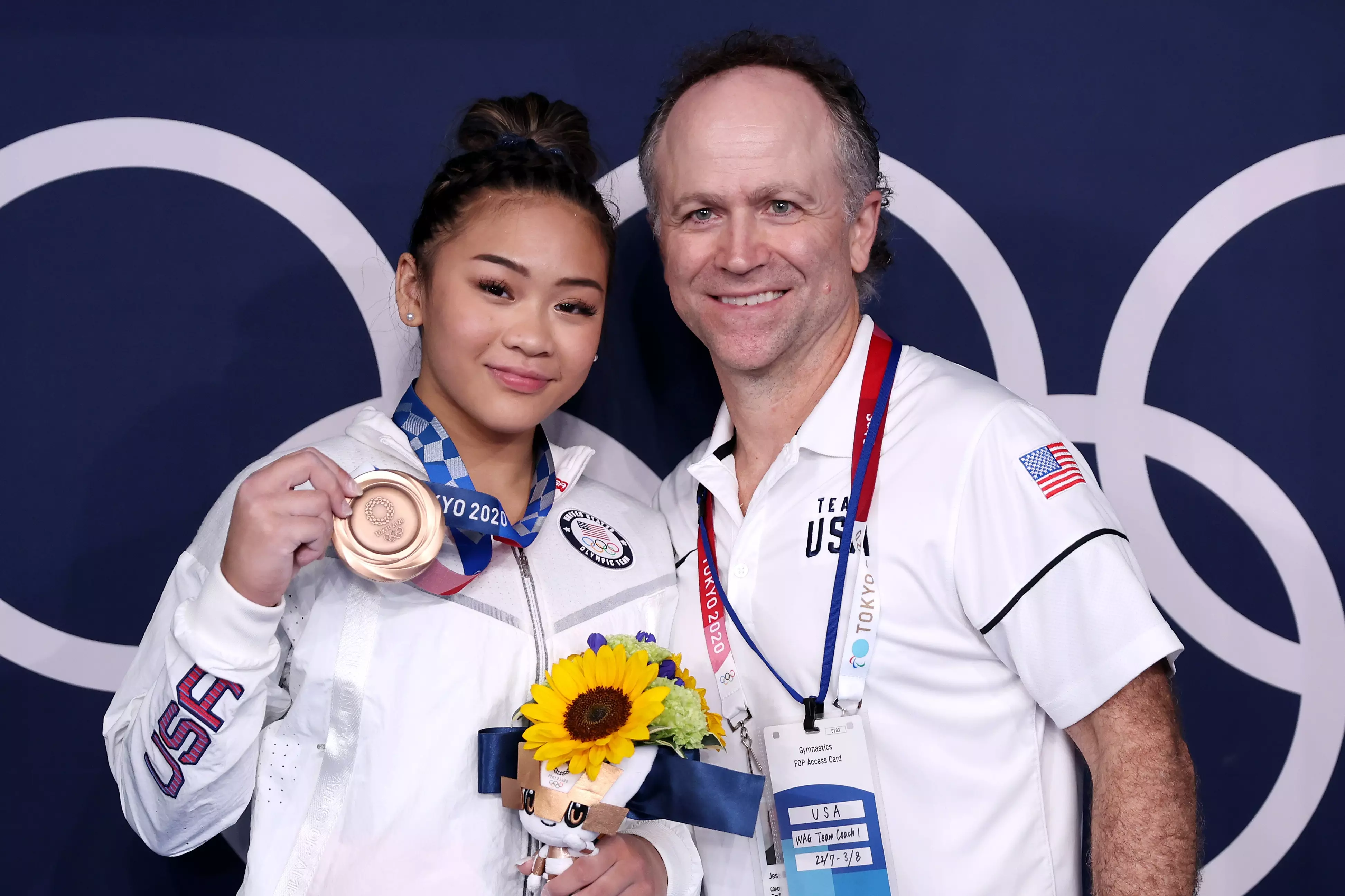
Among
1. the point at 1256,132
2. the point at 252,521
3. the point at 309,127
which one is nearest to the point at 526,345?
the point at 252,521

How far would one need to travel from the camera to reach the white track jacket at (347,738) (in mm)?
1996

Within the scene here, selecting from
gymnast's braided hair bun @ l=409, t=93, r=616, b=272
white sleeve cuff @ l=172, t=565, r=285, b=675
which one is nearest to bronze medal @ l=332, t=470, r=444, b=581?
white sleeve cuff @ l=172, t=565, r=285, b=675

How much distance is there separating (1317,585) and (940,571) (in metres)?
1.59

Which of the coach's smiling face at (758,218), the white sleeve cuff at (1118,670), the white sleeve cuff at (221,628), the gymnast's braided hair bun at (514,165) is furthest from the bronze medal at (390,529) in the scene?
the white sleeve cuff at (1118,670)

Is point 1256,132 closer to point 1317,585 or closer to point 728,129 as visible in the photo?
point 1317,585

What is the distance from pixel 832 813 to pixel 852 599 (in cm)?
46

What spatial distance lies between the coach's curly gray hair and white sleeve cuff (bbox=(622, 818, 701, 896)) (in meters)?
1.44

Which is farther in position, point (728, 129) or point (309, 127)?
point (309, 127)

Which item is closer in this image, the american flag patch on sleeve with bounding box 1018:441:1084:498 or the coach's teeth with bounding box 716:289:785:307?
the american flag patch on sleeve with bounding box 1018:441:1084:498

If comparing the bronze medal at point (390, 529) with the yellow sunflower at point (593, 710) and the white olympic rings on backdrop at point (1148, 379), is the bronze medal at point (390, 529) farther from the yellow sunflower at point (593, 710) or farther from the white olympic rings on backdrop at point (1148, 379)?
the white olympic rings on backdrop at point (1148, 379)

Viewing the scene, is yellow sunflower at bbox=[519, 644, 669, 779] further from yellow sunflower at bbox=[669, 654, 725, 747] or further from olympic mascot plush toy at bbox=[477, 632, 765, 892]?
yellow sunflower at bbox=[669, 654, 725, 747]

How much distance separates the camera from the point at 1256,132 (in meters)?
3.13

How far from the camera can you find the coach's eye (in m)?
1.97

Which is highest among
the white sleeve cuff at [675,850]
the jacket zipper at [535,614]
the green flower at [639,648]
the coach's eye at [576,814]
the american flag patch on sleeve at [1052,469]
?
the american flag patch on sleeve at [1052,469]
